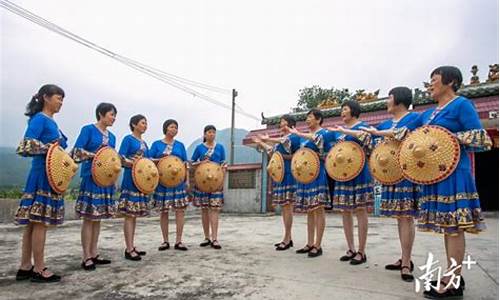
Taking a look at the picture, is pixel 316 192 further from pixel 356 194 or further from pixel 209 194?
pixel 209 194

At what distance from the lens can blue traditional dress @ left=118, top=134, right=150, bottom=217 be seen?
139 inches

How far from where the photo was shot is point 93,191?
3135 mm

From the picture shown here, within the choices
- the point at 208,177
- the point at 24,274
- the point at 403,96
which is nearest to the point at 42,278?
the point at 24,274

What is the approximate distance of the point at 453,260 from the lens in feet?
7.19

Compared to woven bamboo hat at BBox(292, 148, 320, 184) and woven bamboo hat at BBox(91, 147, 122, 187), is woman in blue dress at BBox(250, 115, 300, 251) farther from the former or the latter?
woven bamboo hat at BBox(91, 147, 122, 187)

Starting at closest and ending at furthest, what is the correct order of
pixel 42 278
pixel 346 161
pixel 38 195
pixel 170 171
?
pixel 42 278
pixel 38 195
pixel 346 161
pixel 170 171

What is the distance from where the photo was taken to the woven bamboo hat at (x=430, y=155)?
2217 millimetres

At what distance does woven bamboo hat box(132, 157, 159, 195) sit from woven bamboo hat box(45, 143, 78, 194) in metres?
0.75

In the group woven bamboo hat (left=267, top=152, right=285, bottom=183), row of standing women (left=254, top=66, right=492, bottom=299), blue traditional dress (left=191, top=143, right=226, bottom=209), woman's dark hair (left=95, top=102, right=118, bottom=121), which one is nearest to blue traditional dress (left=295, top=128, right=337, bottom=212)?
row of standing women (left=254, top=66, right=492, bottom=299)

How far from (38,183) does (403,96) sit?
294 centimetres

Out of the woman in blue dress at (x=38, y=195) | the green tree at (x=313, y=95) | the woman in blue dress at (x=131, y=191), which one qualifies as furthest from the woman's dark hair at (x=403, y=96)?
the green tree at (x=313, y=95)

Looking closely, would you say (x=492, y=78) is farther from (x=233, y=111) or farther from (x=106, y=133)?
(x=233, y=111)

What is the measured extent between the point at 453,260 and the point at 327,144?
5.57 feet

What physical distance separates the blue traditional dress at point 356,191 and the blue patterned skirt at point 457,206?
0.92m
